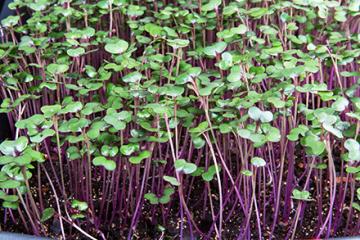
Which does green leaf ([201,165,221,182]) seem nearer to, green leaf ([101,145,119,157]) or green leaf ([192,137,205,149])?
green leaf ([192,137,205,149])

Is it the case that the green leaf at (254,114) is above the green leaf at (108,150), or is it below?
above

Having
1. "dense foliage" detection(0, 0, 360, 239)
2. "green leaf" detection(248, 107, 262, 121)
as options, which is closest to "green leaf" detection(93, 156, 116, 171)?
"dense foliage" detection(0, 0, 360, 239)

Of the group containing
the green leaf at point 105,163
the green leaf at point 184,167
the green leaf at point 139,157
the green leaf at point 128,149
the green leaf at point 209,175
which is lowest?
the green leaf at point 209,175

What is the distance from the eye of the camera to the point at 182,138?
4.13 feet

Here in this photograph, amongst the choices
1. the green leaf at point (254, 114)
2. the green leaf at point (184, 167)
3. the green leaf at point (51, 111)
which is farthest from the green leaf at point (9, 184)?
the green leaf at point (254, 114)

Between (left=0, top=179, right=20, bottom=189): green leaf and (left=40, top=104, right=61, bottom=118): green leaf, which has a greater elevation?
(left=40, top=104, right=61, bottom=118): green leaf

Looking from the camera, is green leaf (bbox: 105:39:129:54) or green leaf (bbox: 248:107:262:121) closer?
green leaf (bbox: 248:107:262:121)

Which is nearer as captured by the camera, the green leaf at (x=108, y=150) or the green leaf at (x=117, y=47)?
the green leaf at (x=108, y=150)

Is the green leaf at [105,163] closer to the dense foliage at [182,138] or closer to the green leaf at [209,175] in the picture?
the dense foliage at [182,138]

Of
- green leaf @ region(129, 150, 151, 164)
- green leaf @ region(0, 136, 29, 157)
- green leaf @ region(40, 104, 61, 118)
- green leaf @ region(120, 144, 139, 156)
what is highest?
green leaf @ region(40, 104, 61, 118)

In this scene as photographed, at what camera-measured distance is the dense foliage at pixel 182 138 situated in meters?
0.99

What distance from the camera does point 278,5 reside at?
1.32m

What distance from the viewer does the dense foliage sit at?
0.99 meters

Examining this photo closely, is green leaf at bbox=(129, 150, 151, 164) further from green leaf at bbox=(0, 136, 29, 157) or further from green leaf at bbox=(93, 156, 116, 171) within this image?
green leaf at bbox=(0, 136, 29, 157)
